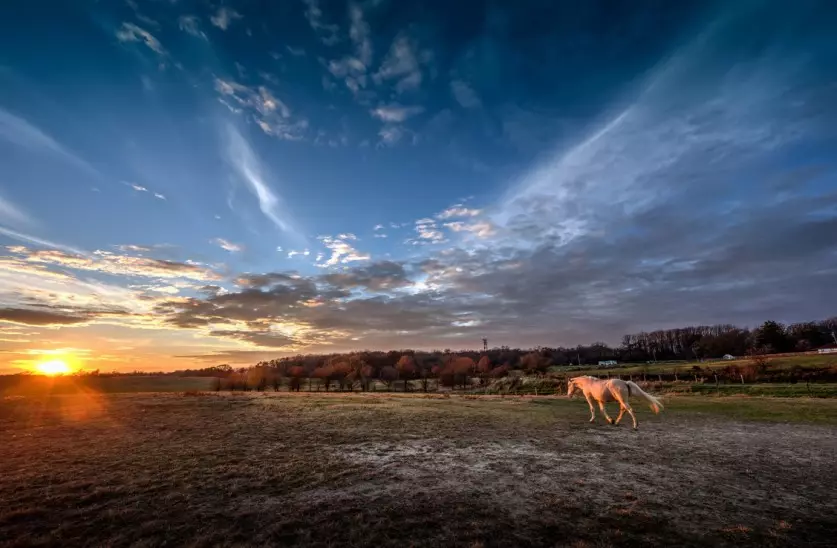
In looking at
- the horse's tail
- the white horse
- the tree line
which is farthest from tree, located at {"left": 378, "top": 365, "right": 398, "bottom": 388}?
the horse's tail

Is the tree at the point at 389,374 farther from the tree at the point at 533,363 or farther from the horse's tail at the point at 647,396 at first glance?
the horse's tail at the point at 647,396

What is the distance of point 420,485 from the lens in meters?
9.93

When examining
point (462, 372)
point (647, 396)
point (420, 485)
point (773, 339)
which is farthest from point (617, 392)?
point (773, 339)

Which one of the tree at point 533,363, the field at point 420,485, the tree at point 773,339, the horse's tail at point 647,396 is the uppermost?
the tree at point 773,339

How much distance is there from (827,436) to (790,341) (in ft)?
377

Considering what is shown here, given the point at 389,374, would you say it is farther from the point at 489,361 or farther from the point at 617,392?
the point at 617,392

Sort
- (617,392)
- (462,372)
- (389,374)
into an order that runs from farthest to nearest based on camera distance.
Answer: (389,374) → (462,372) → (617,392)

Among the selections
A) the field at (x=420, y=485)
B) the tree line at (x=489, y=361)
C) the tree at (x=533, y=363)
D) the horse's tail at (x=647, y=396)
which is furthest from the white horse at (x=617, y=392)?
the tree at (x=533, y=363)

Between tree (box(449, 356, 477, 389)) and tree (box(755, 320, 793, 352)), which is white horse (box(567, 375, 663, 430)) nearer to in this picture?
tree (box(449, 356, 477, 389))

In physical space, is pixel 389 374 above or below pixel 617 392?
below

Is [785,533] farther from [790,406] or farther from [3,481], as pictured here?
[790,406]

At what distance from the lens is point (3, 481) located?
33.1 ft

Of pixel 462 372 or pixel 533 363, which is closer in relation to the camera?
pixel 462 372

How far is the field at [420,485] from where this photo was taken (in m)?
7.00
